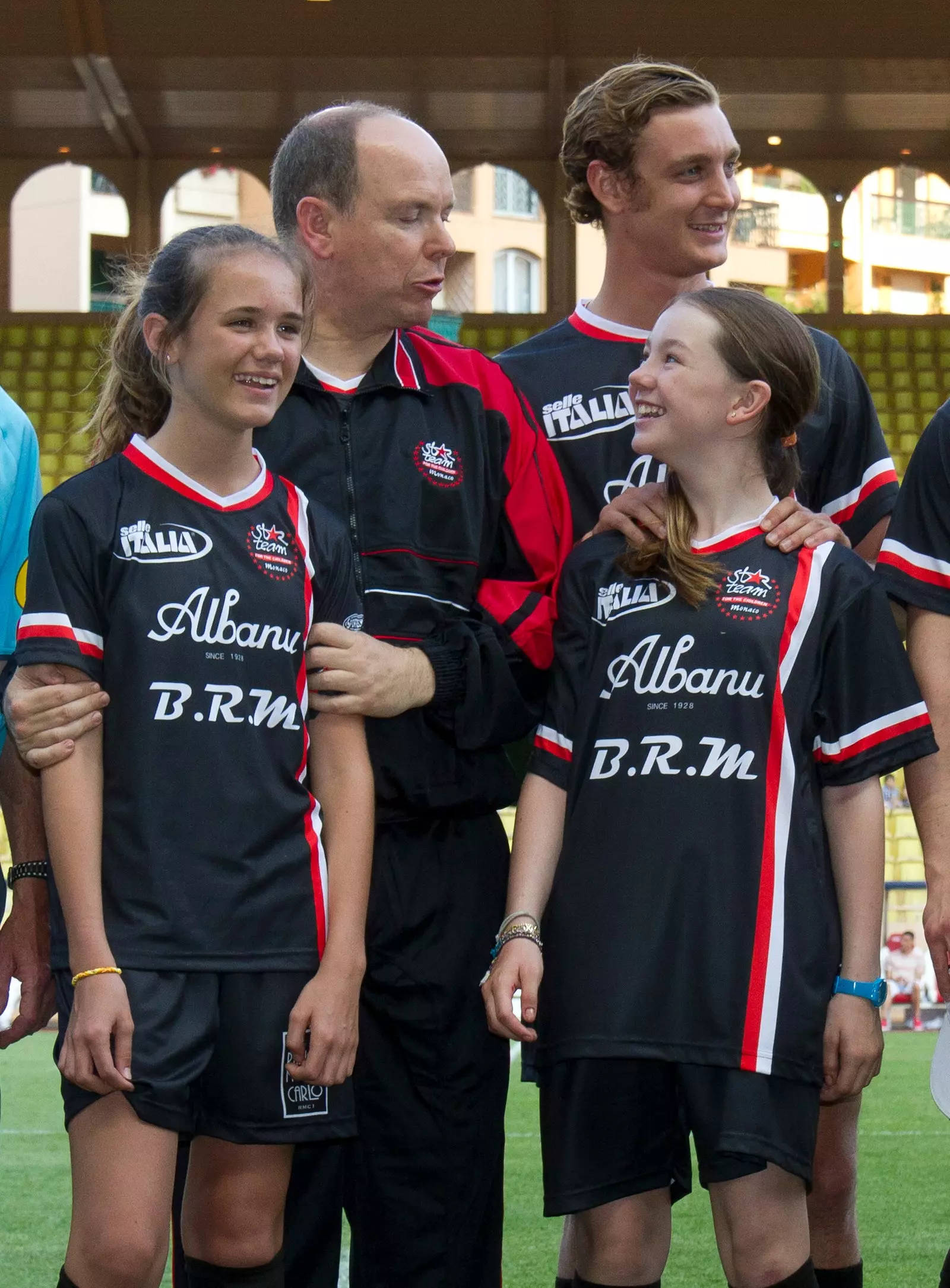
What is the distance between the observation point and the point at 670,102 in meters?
2.38

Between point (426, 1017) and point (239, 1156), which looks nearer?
point (239, 1156)

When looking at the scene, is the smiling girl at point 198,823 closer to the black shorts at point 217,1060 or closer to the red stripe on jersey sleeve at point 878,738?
the black shorts at point 217,1060

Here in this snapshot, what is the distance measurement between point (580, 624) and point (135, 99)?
11.4 metres

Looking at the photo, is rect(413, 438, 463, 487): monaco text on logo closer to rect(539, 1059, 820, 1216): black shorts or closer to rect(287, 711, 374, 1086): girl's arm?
rect(287, 711, 374, 1086): girl's arm

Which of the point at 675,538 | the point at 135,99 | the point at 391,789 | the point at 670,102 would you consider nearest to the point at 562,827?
the point at 391,789

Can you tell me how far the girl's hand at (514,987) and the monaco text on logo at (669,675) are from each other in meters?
0.33

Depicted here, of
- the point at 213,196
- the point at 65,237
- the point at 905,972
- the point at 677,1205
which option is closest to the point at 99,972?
the point at 677,1205

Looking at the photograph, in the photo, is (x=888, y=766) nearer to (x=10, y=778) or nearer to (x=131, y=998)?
(x=131, y=998)

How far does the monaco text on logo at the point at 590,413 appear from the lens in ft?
7.55

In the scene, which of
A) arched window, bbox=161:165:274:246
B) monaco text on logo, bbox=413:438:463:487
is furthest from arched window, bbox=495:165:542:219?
monaco text on logo, bbox=413:438:463:487

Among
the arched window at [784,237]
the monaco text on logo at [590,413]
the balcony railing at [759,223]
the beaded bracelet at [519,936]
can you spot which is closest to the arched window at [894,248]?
the arched window at [784,237]

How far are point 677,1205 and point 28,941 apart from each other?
8.80 ft

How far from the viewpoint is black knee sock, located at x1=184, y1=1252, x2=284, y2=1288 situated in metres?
1.82

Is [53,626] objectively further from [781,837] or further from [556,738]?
[781,837]
